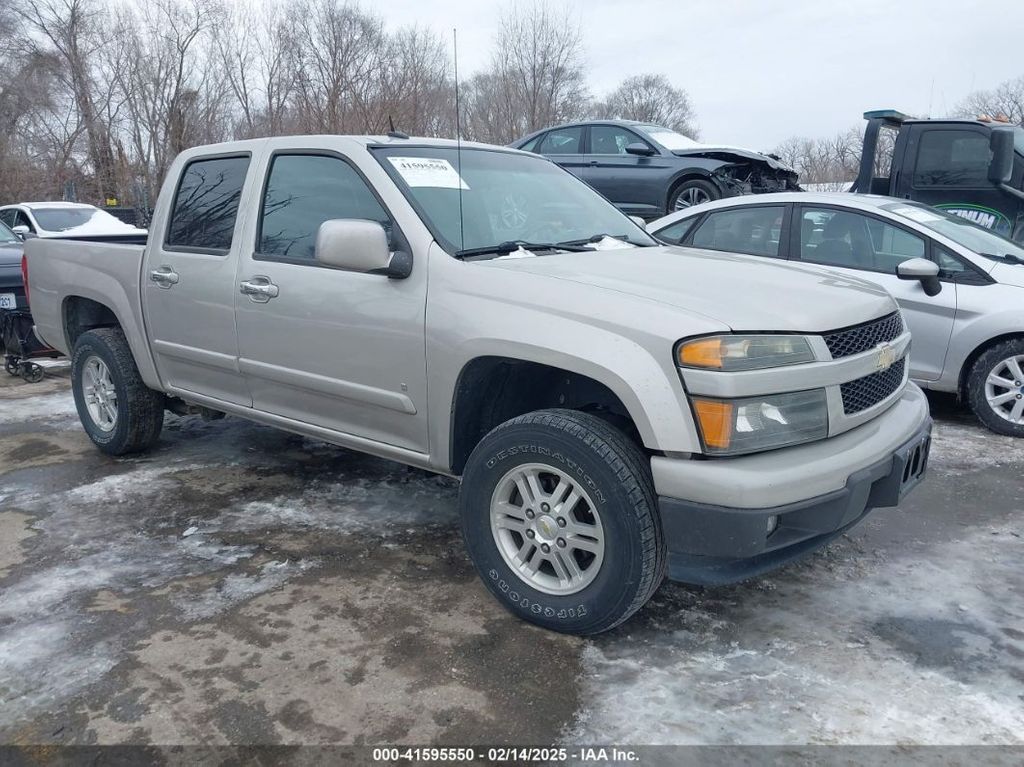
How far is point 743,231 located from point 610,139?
4741mm

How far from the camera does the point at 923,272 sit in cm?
519

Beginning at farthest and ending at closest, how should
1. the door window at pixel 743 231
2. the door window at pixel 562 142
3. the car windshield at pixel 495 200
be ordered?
the door window at pixel 562 142 < the door window at pixel 743 231 < the car windshield at pixel 495 200

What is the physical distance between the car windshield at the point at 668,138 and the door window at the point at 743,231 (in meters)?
3.91

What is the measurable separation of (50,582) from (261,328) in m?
1.37

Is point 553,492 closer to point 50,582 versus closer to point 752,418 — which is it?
point 752,418

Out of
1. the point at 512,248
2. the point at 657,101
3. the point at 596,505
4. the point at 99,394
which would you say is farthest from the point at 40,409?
the point at 657,101

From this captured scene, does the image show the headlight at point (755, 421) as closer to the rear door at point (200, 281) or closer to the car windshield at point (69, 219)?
the rear door at point (200, 281)

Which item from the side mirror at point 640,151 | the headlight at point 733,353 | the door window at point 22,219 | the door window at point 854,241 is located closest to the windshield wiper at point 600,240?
the headlight at point 733,353

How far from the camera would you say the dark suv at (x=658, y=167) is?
975 centimetres

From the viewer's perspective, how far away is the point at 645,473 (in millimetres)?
2717

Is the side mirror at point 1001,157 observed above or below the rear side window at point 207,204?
above

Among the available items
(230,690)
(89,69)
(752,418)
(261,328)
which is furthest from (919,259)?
Result: (89,69)

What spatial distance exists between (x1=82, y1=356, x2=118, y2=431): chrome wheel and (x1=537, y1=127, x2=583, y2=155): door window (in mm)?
7224

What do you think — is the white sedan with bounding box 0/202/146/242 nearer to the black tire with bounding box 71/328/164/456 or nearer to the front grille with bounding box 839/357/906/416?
the black tire with bounding box 71/328/164/456
